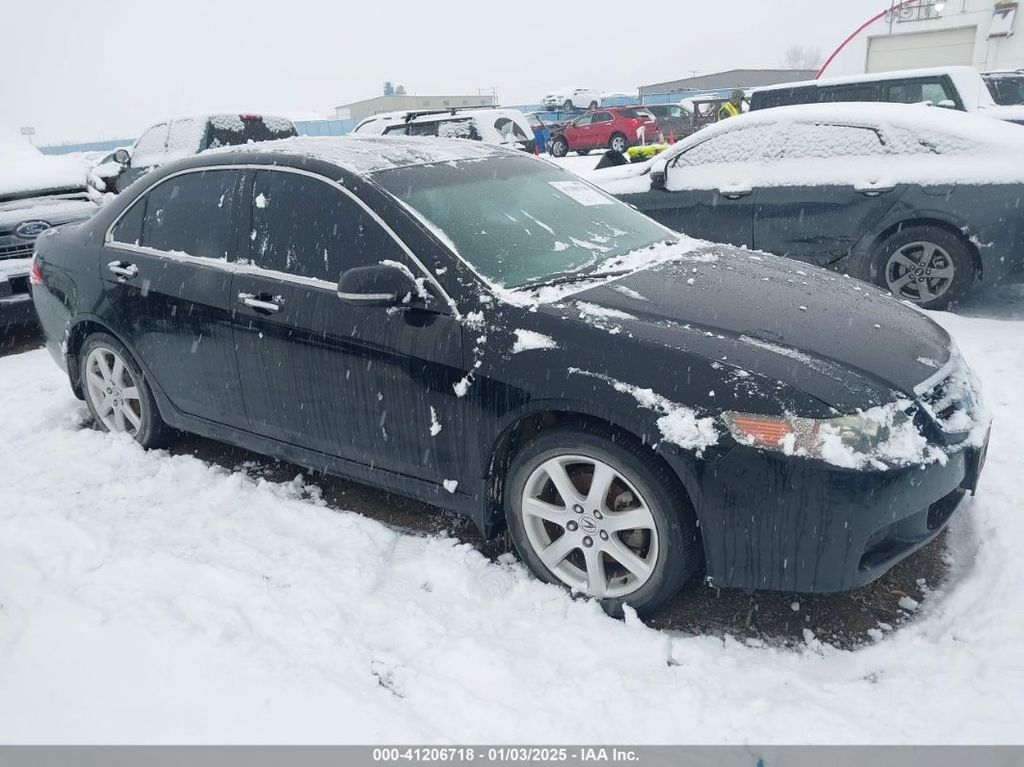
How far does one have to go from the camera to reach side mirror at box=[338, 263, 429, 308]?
2.88 m

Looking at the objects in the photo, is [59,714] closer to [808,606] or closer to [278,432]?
[278,432]

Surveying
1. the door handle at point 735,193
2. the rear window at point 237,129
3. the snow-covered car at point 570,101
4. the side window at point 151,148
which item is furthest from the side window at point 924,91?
the snow-covered car at point 570,101

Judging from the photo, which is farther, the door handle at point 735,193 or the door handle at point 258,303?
the door handle at point 735,193

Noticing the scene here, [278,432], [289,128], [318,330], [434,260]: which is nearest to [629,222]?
[434,260]

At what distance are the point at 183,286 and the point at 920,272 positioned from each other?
196 inches

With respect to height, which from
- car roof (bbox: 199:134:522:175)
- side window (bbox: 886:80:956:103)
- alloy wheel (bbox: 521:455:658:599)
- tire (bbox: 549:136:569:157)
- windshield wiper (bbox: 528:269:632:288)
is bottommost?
alloy wheel (bbox: 521:455:658:599)

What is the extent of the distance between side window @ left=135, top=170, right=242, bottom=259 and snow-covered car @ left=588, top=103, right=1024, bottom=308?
3.80 m

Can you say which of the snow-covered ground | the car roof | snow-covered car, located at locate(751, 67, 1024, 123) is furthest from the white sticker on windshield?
snow-covered car, located at locate(751, 67, 1024, 123)

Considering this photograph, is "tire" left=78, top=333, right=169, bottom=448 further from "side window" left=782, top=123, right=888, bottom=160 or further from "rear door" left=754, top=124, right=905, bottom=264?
"side window" left=782, top=123, right=888, bottom=160

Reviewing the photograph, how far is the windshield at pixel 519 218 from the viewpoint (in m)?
3.12

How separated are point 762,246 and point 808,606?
4.06 m

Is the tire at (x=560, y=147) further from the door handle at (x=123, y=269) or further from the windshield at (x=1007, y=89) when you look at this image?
the door handle at (x=123, y=269)

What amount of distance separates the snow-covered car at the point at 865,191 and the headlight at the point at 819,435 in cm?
386

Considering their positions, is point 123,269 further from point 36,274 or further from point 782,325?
point 782,325
